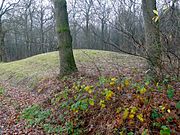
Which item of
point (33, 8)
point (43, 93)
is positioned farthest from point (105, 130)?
point (33, 8)

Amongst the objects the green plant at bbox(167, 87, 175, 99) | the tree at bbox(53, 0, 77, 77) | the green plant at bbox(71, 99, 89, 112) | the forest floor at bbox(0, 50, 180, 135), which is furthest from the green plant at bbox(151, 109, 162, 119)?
the tree at bbox(53, 0, 77, 77)

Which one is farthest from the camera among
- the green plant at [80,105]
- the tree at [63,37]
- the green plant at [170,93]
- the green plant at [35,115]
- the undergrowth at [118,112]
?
the tree at [63,37]

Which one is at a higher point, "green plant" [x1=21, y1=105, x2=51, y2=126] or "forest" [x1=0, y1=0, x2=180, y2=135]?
"forest" [x1=0, y1=0, x2=180, y2=135]

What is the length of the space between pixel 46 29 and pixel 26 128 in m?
38.7

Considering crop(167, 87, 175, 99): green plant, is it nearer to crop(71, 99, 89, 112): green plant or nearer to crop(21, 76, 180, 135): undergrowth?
crop(21, 76, 180, 135): undergrowth

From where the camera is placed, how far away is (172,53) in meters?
4.32

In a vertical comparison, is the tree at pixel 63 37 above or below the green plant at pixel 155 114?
above

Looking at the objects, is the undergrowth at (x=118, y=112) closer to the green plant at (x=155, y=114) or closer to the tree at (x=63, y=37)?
the green plant at (x=155, y=114)

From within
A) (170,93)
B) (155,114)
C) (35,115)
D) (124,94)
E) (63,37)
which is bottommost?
(35,115)

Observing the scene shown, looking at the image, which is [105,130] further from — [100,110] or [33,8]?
[33,8]

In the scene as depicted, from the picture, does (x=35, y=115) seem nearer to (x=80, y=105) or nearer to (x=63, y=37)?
(x=80, y=105)

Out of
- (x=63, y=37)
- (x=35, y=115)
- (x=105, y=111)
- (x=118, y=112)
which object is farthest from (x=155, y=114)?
(x=63, y=37)

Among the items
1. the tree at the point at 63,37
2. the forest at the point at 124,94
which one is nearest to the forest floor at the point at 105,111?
the forest at the point at 124,94

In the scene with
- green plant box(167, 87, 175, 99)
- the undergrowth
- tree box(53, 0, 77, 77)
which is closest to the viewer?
the undergrowth
